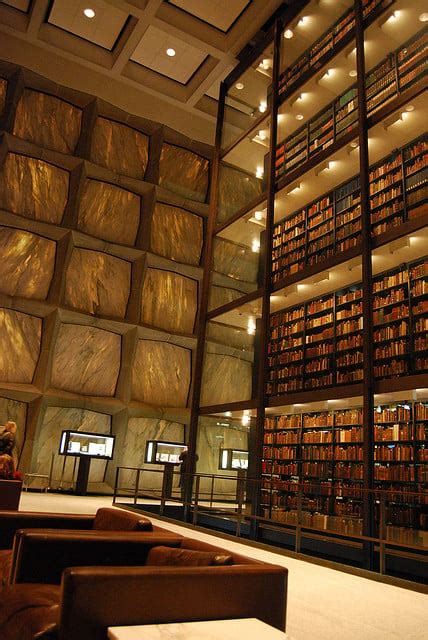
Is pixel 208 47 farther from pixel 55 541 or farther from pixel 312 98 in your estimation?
pixel 55 541

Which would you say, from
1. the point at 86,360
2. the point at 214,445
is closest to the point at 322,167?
the point at 86,360

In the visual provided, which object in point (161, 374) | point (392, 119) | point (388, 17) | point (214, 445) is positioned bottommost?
point (214, 445)

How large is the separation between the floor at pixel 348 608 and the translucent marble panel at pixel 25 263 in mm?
9449

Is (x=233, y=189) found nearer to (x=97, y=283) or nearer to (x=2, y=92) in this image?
(x=97, y=283)

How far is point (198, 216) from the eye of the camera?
1517 cm

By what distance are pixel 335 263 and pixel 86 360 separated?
25.4 ft

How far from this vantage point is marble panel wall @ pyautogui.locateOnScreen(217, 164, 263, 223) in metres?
10.5

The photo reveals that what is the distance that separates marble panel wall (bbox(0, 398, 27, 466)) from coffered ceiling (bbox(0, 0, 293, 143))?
8149 mm

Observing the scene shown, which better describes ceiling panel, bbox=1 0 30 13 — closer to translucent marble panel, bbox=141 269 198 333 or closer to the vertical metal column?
translucent marble panel, bbox=141 269 198 333

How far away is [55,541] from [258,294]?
6.54 meters

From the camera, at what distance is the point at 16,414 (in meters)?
11.6

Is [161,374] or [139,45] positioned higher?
[139,45]

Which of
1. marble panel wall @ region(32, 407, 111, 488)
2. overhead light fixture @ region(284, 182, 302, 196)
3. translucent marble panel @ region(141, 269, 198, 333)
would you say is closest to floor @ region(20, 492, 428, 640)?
overhead light fixture @ region(284, 182, 302, 196)

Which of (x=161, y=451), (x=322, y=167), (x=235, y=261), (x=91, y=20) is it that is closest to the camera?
(x=322, y=167)
